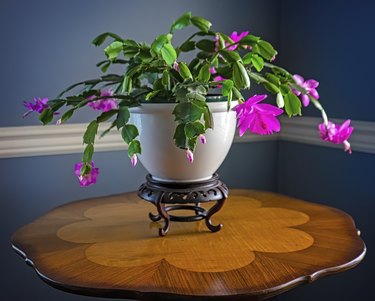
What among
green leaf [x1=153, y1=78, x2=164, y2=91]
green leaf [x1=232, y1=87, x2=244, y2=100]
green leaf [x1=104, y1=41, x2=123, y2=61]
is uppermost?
green leaf [x1=104, y1=41, x2=123, y2=61]

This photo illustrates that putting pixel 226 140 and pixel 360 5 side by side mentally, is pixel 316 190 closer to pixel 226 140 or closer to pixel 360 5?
pixel 360 5

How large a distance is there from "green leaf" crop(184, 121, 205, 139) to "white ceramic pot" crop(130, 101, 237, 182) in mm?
104

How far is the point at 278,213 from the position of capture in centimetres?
125

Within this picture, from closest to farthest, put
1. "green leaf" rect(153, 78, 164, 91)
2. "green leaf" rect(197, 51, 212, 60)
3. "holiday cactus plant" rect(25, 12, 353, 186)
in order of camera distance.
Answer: "holiday cactus plant" rect(25, 12, 353, 186)
"green leaf" rect(153, 78, 164, 91)
"green leaf" rect(197, 51, 212, 60)

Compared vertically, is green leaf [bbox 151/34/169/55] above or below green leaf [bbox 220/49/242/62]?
above

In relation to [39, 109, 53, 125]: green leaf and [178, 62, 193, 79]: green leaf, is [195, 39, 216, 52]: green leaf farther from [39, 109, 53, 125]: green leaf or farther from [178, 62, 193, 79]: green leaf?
[39, 109, 53, 125]: green leaf

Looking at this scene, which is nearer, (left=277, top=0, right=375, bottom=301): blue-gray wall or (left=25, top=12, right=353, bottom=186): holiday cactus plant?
(left=25, top=12, right=353, bottom=186): holiday cactus plant

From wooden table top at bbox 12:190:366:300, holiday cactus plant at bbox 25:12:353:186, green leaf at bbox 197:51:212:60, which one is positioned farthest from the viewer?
green leaf at bbox 197:51:212:60

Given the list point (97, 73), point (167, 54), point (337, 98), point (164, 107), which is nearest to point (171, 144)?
point (164, 107)

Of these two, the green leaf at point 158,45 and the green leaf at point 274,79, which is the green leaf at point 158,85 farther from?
the green leaf at point 274,79

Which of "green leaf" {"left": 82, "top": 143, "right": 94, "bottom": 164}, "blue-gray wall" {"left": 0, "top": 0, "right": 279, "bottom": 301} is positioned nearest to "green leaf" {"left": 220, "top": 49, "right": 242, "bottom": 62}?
"green leaf" {"left": 82, "top": 143, "right": 94, "bottom": 164}

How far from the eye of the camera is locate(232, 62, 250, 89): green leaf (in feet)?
3.26

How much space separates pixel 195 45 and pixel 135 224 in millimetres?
449

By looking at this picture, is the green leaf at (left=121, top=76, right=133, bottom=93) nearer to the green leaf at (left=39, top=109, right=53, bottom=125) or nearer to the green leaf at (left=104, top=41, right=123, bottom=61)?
the green leaf at (left=104, top=41, right=123, bottom=61)
